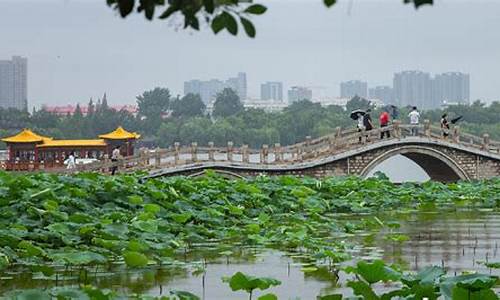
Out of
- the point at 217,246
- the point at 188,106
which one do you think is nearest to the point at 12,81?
the point at 188,106

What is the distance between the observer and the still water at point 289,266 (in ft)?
20.3

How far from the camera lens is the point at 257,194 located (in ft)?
41.7

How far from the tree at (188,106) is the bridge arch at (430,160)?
41.8 metres

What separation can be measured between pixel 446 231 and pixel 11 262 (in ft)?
17.5

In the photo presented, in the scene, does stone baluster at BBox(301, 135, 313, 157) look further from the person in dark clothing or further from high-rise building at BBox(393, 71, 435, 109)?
high-rise building at BBox(393, 71, 435, 109)

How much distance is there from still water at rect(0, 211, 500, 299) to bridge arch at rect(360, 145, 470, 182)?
1828cm

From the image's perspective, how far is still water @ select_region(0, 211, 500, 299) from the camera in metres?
6.20

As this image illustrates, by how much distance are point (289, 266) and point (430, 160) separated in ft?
81.4

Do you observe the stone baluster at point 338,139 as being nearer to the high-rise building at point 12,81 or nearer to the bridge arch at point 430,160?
the bridge arch at point 430,160

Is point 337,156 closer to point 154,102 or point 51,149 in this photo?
point 51,149

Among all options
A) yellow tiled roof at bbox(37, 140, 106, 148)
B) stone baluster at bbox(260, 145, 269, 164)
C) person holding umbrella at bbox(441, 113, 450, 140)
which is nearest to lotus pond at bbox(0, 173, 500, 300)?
stone baluster at bbox(260, 145, 269, 164)

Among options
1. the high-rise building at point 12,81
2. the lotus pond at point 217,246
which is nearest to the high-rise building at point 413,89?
the high-rise building at point 12,81

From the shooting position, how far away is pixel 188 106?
76.1 m

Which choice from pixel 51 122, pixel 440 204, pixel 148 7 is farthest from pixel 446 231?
pixel 51 122
